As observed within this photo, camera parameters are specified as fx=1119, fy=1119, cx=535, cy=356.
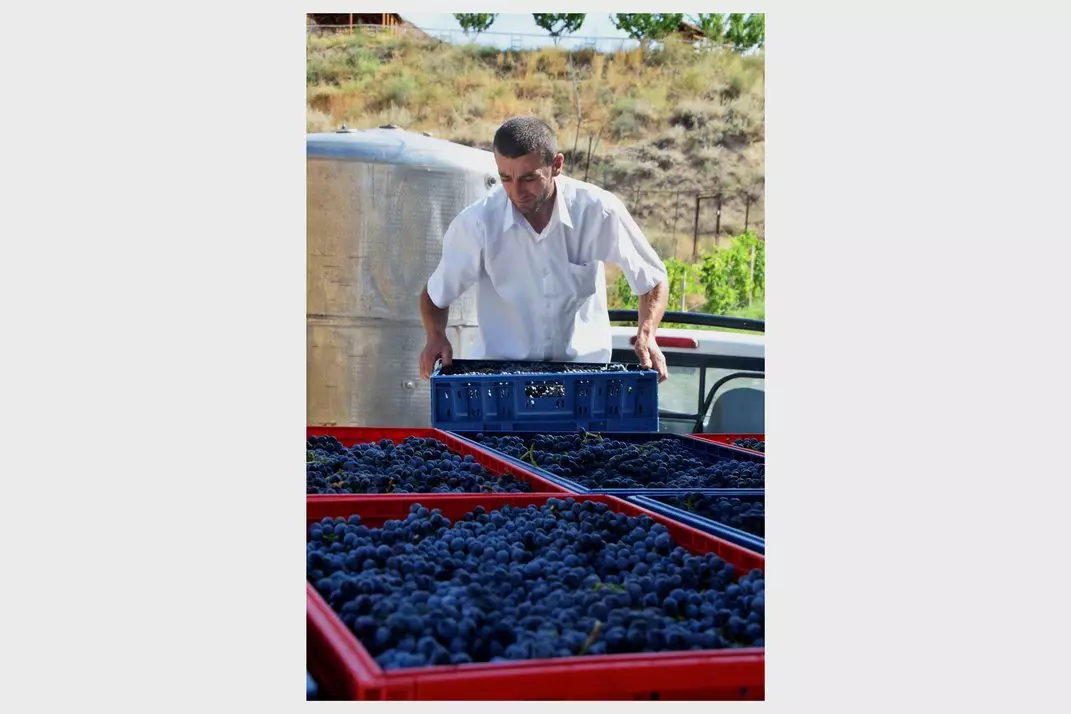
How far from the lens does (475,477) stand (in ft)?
7.31

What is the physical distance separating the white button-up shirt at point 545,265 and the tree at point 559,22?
83 cm

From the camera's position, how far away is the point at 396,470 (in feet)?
7.48

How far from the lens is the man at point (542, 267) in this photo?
136 inches

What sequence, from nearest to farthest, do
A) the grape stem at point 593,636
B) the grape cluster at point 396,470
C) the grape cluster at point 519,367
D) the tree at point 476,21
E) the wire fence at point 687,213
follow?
the grape stem at point 593,636 → the grape cluster at point 396,470 → the grape cluster at point 519,367 → the tree at point 476,21 → the wire fence at point 687,213

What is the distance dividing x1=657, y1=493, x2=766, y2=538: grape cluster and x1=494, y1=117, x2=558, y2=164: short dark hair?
1462mm

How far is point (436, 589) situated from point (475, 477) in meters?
0.72

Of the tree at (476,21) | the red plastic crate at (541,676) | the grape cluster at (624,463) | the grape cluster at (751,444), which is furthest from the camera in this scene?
the tree at (476,21)

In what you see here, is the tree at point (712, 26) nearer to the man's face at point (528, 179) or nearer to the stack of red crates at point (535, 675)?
the man's face at point (528, 179)

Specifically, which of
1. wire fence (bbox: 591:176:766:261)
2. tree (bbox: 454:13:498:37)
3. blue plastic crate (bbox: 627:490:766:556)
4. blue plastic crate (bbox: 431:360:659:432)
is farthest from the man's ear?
wire fence (bbox: 591:176:766:261)

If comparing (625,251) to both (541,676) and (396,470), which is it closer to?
(396,470)

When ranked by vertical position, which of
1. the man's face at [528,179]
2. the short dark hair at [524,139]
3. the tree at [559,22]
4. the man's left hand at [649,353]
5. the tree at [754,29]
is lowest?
the man's left hand at [649,353]

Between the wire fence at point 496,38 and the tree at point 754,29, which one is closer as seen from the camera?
the wire fence at point 496,38

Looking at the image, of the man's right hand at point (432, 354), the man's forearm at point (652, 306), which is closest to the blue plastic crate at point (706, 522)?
the man's right hand at point (432, 354)
